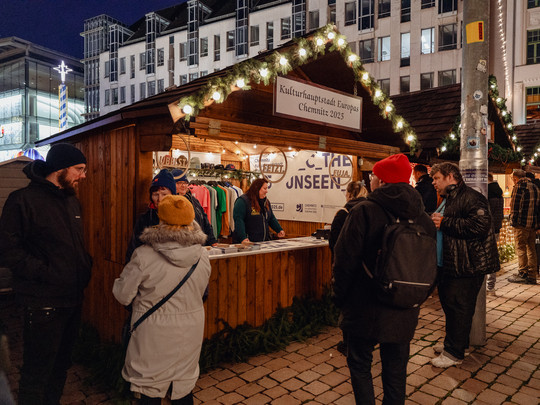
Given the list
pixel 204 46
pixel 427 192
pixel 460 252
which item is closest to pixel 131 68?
pixel 204 46

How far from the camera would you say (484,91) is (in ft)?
17.0

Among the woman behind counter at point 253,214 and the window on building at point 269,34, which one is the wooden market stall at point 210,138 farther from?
the window on building at point 269,34

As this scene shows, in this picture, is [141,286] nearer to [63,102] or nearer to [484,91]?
[484,91]

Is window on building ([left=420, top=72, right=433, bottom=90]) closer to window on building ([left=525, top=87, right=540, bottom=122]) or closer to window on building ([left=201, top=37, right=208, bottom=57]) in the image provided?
window on building ([left=525, top=87, right=540, bottom=122])

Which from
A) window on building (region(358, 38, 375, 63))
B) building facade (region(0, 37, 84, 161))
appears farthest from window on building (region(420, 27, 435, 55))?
building facade (region(0, 37, 84, 161))

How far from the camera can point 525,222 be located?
8.37 meters

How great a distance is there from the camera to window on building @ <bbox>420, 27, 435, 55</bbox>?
32094mm

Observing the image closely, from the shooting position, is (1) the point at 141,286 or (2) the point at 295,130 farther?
(2) the point at 295,130

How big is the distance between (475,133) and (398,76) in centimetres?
3095

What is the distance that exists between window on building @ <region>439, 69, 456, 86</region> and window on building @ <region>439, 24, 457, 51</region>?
1.77 meters

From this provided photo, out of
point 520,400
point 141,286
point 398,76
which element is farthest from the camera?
point 398,76

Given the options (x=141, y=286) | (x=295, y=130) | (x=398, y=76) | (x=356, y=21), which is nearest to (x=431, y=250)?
(x=141, y=286)

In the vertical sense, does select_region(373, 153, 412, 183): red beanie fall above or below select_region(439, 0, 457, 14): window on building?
below

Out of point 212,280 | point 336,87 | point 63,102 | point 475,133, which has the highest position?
point 63,102
